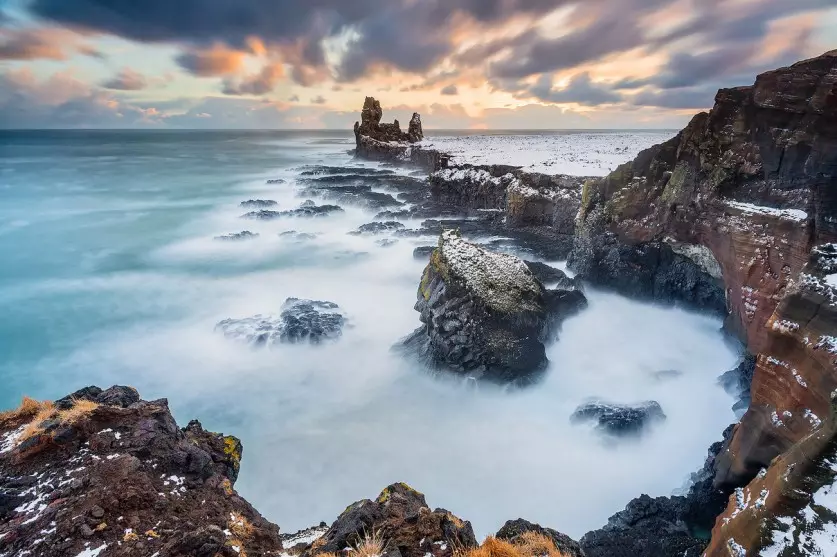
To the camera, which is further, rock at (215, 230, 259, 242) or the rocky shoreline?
rock at (215, 230, 259, 242)

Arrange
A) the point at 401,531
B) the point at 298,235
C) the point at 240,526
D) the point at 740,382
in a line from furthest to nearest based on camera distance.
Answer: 1. the point at 298,235
2. the point at 740,382
3. the point at 240,526
4. the point at 401,531

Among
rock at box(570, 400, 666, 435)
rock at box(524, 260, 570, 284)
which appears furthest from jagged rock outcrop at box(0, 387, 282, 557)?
rock at box(524, 260, 570, 284)

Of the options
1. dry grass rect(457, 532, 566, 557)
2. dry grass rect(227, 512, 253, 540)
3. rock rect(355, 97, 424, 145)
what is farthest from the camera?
rock rect(355, 97, 424, 145)

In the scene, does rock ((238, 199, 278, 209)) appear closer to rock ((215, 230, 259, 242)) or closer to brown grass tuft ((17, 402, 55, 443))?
rock ((215, 230, 259, 242))

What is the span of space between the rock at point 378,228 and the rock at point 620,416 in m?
23.7

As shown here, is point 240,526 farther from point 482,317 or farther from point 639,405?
point 639,405

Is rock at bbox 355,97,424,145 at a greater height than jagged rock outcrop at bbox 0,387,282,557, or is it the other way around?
rock at bbox 355,97,424,145

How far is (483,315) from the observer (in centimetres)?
1647

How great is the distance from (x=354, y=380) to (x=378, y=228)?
20012 millimetres

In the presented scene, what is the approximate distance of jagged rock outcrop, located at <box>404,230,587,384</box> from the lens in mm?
16422

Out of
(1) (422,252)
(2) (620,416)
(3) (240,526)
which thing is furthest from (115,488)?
(1) (422,252)

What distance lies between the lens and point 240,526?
259 inches

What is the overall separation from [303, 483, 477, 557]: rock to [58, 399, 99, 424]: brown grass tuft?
4747mm

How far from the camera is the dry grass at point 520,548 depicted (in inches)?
213
